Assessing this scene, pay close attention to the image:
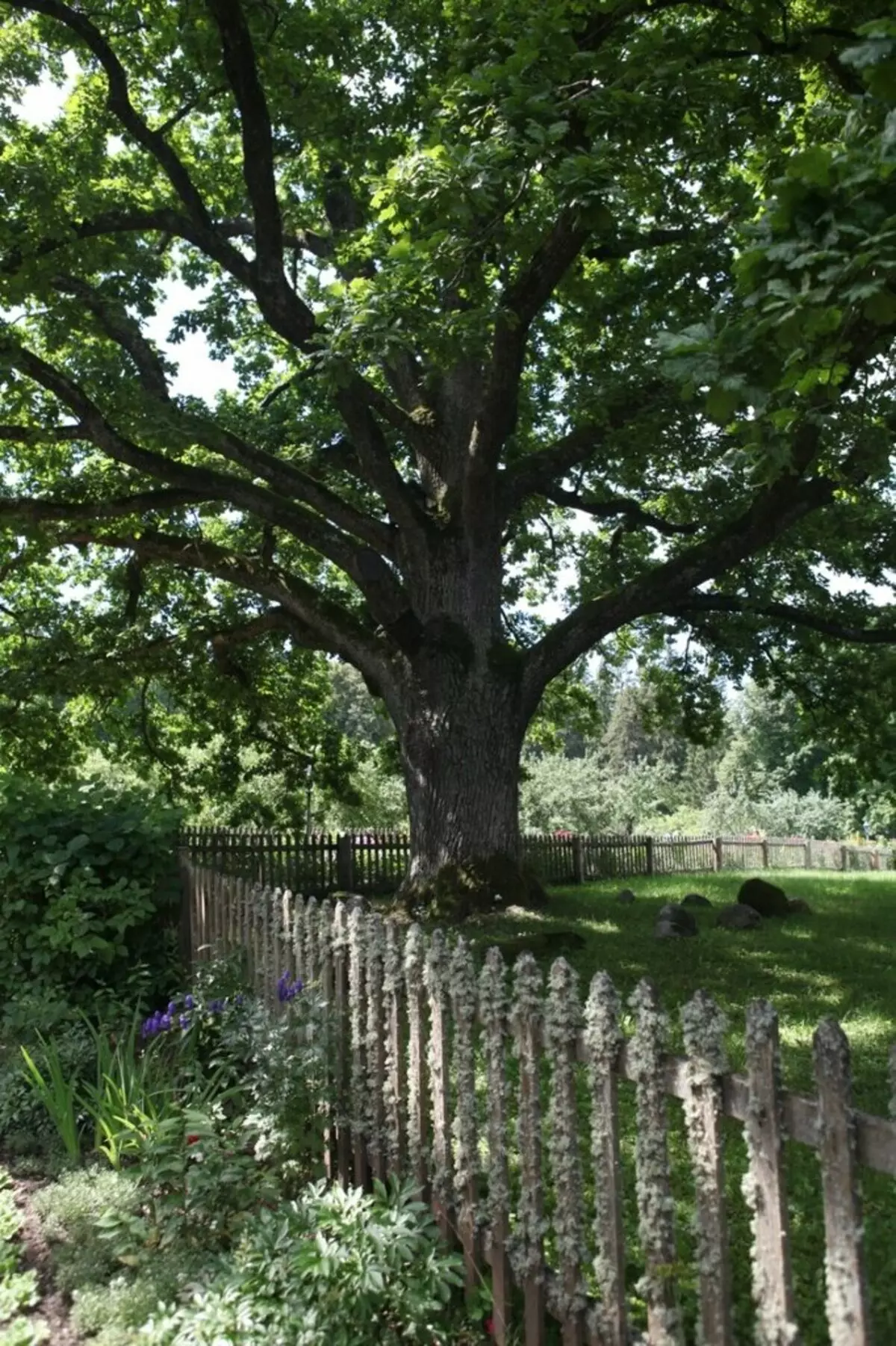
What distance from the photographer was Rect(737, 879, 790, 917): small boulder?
43.6 feet

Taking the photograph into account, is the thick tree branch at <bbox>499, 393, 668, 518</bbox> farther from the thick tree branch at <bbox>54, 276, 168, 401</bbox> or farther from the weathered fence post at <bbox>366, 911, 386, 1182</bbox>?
the weathered fence post at <bbox>366, 911, 386, 1182</bbox>

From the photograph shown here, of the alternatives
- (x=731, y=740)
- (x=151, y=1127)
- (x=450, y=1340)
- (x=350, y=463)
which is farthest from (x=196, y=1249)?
(x=731, y=740)

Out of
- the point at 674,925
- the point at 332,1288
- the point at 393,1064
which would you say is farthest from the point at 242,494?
the point at 332,1288

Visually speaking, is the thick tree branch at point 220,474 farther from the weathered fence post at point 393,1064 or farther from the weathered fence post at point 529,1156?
the weathered fence post at point 529,1156

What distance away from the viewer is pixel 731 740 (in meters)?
71.9

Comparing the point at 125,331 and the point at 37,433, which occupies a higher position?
the point at 125,331

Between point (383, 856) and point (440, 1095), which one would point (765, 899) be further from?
point (440, 1095)

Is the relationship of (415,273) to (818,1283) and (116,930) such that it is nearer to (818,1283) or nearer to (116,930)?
(116,930)

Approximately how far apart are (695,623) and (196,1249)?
14519 millimetres

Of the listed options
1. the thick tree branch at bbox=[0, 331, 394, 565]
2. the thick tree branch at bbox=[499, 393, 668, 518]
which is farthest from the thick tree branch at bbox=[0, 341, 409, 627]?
the thick tree branch at bbox=[499, 393, 668, 518]

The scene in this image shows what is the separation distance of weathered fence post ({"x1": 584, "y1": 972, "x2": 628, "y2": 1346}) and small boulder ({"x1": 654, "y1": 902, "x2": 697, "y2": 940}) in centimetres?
785

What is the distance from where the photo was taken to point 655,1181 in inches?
108

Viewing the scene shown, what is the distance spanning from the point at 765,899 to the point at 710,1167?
11.5 meters

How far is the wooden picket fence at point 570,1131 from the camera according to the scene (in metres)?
2.30
